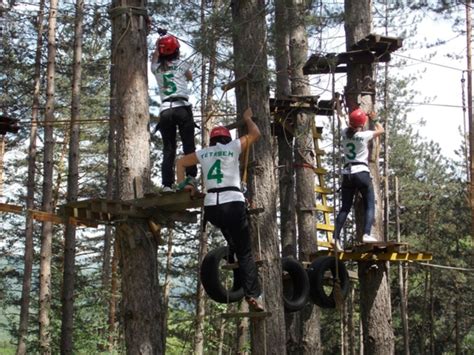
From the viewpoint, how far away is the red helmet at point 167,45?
719cm

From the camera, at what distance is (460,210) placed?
30.1 m

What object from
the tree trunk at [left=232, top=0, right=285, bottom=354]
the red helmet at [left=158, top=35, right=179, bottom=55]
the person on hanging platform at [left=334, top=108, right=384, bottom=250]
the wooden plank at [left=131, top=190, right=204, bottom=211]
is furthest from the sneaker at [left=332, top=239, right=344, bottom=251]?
the red helmet at [left=158, top=35, right=179, bottom=55]

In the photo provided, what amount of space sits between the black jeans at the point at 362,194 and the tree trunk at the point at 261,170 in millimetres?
1612

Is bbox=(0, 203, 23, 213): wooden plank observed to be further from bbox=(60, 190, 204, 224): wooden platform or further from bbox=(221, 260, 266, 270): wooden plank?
bbox=(221, 260, 266, 270): wooden plank

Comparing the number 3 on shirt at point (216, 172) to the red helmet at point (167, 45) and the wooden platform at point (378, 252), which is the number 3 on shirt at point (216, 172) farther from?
the wooden platform at point (378, 252)

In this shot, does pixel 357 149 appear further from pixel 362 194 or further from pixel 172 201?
pixel 172 201

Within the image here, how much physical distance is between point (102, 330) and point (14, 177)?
26.5 feet

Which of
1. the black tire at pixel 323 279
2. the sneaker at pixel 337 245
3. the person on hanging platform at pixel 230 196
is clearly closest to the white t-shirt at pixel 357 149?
the sneaker at pixel 337 245

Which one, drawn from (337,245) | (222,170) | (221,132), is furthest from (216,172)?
(337,245)

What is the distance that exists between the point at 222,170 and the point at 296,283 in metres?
2.38

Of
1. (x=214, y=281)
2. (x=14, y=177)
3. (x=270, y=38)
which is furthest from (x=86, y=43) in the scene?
(x=214, y=281)

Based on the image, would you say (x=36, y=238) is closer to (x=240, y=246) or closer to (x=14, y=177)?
(x=14, y=177)

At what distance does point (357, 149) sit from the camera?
Result: 8469mm

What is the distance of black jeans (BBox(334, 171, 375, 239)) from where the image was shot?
8.48m
